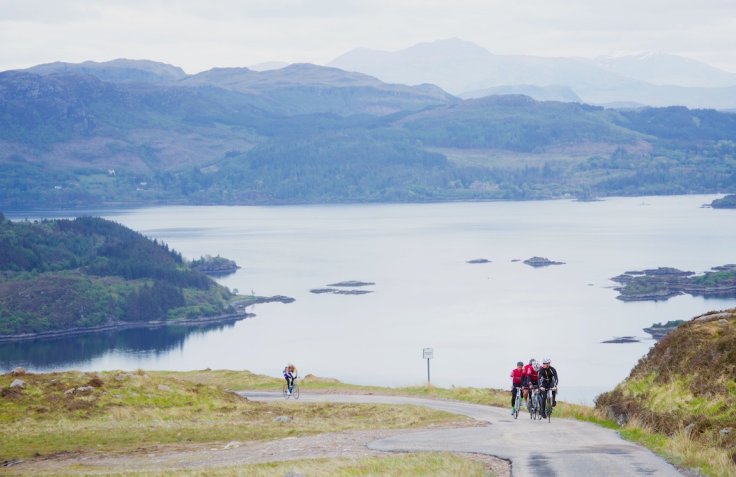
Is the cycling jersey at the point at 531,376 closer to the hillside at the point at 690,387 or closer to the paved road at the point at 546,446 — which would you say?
the paved road at the point at 546,446

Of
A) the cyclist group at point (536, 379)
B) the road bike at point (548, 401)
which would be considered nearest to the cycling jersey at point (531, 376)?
the cyclist group at point (536, 379)

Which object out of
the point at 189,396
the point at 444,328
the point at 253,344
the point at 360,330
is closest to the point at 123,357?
the point at 253,344

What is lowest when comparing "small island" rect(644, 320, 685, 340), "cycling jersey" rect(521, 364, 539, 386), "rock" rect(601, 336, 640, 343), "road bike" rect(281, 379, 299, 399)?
"rock" rect(601, 336, 640, 343)

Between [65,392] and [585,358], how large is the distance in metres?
120

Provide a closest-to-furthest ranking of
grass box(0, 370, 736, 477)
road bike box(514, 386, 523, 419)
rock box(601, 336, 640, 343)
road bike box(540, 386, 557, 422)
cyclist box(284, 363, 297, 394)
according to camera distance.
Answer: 1. grass box(0, 370, 736, 477)
2. road bike box(540, 386, 557, 422)
3. road bike box(514, 386, 523, 419)
4. cyclist box(284, 363, 297, 394)
5. rock box(601, 336, 640, 343)

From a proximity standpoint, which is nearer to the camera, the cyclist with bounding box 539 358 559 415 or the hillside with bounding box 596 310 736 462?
the hillside with bounding box 596 310 736 462

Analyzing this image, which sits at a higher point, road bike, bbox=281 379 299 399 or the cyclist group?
the cyclist group

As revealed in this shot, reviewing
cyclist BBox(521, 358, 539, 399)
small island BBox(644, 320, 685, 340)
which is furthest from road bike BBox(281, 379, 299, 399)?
small island BBox(644, 320, 685, 340)

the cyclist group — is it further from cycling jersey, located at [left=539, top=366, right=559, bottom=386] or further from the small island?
the small island

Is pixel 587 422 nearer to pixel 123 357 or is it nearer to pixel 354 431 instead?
pixel 354 431

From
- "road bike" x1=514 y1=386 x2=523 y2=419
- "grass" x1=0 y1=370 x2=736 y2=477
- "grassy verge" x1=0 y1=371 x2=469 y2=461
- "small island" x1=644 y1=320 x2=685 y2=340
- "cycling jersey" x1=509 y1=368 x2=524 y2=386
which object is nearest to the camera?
"grass" x1=0 y1=370 x2=736 y2=477

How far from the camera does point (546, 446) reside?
96.3ft

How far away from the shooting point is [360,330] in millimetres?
191125

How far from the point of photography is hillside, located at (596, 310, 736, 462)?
2989cm
